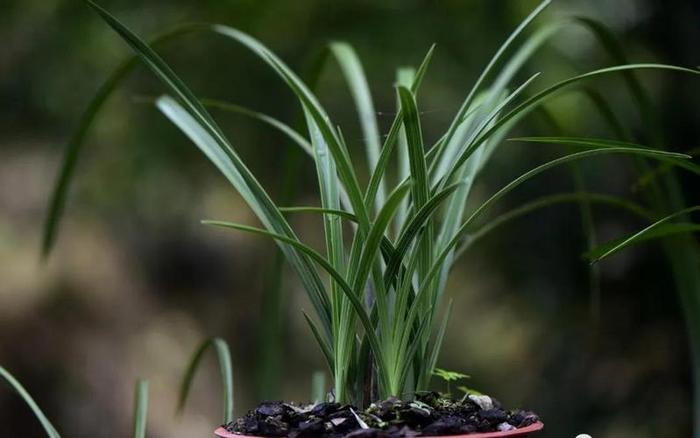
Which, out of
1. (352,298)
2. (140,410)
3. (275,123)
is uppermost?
(275,123)

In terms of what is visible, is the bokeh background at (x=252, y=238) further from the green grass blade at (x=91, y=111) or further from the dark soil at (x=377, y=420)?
the dark soil at (x=377, y=420)

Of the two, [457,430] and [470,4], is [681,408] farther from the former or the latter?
[457,430]

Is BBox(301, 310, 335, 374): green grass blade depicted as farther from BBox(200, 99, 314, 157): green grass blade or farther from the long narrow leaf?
BBox(200, 99, 314, 157): green grass blade

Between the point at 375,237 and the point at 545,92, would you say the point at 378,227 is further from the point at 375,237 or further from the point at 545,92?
the point at 545,92

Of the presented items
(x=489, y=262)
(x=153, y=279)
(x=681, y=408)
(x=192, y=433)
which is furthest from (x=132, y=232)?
(x=681, y=408)

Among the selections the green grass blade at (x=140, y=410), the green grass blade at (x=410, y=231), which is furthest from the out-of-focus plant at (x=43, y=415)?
the green grass blade at (x=410, y=231)

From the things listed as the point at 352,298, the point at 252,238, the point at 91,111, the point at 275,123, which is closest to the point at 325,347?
the point at 352,298
